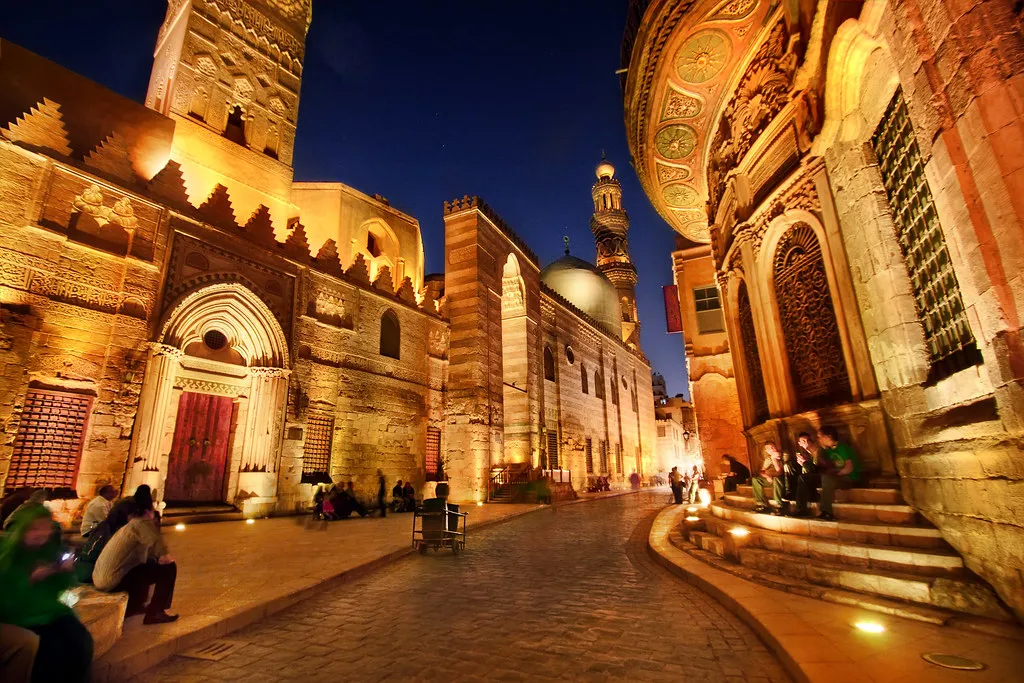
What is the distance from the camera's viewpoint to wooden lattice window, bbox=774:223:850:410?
246 inches

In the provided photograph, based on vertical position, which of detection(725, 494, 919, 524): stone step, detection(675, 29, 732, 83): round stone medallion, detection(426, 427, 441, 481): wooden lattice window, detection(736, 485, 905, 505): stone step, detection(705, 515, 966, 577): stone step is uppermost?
detection(675, 29, 732, 83): round stone medallion

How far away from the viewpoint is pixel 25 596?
220cm

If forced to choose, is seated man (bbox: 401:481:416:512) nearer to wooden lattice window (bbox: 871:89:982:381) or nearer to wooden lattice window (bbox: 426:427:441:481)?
wooden lattice window (bbox: 426:427:441:481)

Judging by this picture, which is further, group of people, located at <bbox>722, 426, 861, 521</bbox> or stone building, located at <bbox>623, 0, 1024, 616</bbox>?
group of people, located at <bbox>722, 426, 861, 521</bbox>

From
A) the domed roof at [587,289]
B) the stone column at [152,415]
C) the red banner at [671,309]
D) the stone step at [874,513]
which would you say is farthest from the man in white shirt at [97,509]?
the domed roof at [587,289]

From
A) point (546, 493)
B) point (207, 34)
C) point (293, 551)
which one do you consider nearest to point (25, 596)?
point (293, 551)

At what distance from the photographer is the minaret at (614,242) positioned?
125 ft

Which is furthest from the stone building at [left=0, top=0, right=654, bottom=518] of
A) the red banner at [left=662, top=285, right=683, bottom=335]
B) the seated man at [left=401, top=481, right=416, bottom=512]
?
the red banner at [left=662, top=285, right=683, bottom=335]

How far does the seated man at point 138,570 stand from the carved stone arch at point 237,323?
8.42 metres

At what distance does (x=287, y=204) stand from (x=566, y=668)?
56.9 ft

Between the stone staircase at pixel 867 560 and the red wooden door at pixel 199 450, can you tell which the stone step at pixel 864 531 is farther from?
the red wooden door at pixel 199 450

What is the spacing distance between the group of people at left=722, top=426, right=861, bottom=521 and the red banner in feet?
38.2

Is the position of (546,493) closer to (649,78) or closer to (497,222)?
(497,222)

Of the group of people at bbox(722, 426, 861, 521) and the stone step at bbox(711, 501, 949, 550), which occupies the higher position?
the group of people at bbox(722, 426, 861, 521)
